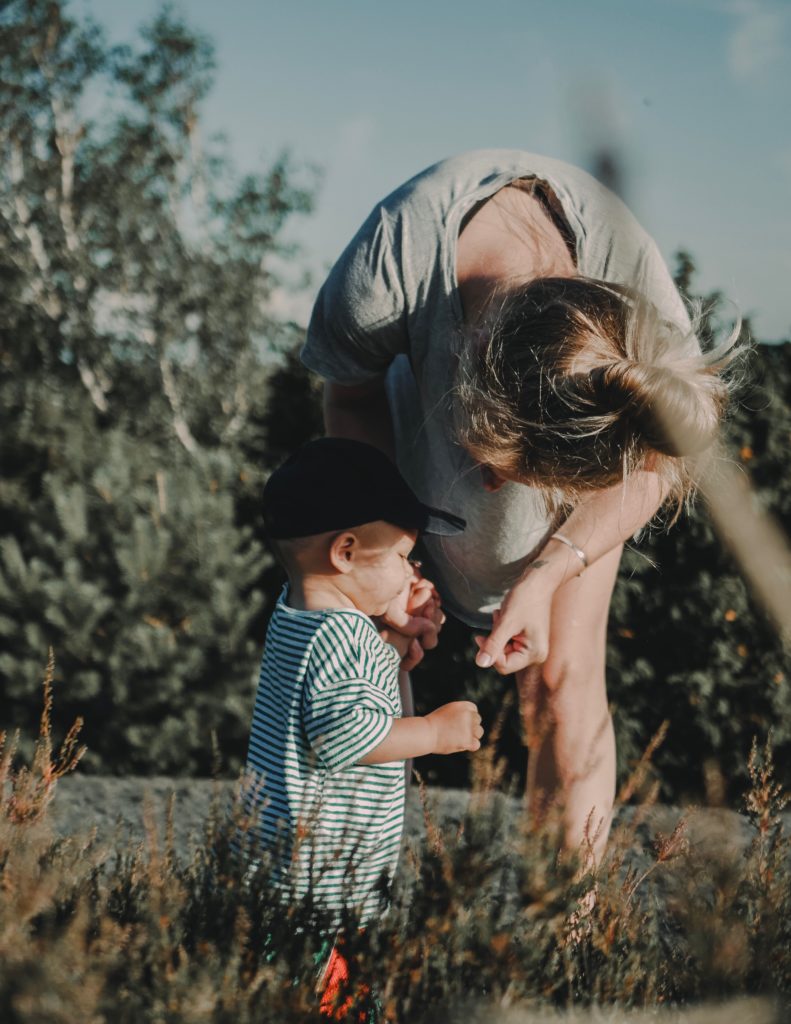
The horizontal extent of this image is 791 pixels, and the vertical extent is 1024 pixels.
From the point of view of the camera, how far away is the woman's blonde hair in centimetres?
212

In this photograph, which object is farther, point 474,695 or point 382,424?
point 474,695

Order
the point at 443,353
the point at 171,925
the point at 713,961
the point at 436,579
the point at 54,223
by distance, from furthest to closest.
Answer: the point at 54,223 < the point at 436,579 < the point at 443,353 < the point at 171,925 < the point at 713,961

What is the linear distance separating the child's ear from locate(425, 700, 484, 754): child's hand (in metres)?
0.39

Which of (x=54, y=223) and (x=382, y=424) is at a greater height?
(x=54, y=223)

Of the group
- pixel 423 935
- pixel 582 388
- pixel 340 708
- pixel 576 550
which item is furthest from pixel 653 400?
pixel 423 935

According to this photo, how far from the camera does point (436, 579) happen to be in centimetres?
298

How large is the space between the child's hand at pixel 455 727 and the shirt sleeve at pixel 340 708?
0.11m

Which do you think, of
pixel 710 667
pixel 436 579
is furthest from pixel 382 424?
pixel 710 667

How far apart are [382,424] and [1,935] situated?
1.90 metres

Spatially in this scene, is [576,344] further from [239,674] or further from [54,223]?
[54,223]

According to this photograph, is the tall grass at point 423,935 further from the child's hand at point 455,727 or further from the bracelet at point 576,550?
the bracelet at point 576,550

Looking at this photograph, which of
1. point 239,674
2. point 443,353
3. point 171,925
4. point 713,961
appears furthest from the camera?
point 239,674

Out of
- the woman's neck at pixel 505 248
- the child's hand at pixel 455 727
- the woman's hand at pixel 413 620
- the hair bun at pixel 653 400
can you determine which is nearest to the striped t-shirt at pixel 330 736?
the child's hand at pixel 455 727

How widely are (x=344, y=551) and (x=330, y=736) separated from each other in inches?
17.9
